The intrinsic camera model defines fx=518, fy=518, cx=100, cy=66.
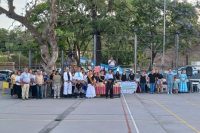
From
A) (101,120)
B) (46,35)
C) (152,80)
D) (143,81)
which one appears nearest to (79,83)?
(46,35)

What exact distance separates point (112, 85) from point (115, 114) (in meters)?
10.8

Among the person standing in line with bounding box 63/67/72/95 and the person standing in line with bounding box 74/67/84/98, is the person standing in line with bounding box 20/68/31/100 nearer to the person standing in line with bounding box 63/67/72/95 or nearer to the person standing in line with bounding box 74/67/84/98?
the person standing in line with bounding box 63/67/72/95

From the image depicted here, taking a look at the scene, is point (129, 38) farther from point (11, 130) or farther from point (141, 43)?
point (11, 130)

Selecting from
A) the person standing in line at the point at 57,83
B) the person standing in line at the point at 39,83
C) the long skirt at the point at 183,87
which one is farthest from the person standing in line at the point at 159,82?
the person standing in line at the point at 39,83

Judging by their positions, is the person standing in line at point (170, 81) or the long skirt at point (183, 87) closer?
the person standing in line at point (170, 81)

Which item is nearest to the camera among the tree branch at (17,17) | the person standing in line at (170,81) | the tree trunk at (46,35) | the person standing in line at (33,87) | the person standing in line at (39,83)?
the person standing in line at (39,83)

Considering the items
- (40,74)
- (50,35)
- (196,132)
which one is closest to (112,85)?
(40,74)

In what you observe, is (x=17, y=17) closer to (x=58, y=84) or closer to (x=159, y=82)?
(x=58, y=84)

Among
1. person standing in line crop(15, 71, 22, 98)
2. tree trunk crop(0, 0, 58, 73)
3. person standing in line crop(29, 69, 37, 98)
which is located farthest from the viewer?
tree trunk crop(0, 0, 58, 73)

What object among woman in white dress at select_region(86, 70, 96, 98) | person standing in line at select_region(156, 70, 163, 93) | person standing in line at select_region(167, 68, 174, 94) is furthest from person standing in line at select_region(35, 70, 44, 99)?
person standing in line at select_region(167, 68, 174, 94)

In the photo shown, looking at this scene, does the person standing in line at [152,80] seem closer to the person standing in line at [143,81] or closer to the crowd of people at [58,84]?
the person standing in line at [143,81]

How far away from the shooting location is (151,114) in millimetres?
20203

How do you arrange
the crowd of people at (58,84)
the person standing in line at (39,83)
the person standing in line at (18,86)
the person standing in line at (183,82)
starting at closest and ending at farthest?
1. the person standing in line at (18,86)
2. the crowd of people at (58,84)
3. the person standing in line at (39,83)
4. the person standing in line at (183,82)

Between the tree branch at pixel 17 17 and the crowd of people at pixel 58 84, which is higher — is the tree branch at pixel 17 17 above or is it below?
above
